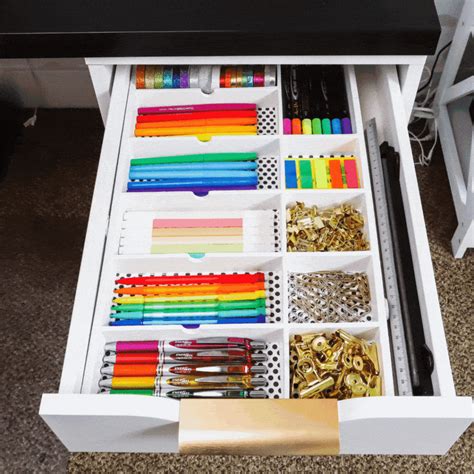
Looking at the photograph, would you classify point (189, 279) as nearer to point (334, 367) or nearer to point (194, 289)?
point (194, 289)

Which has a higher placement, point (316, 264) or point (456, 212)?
point (456, 212)

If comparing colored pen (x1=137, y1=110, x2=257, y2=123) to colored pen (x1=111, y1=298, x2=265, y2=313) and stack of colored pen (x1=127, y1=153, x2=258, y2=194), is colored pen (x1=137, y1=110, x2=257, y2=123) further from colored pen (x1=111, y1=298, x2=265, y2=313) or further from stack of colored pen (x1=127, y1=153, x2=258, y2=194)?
colored pen (x1=111, y1=298, x2=265, y2=313)

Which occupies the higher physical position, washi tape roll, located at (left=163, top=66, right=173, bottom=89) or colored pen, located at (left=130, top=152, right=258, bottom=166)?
washi tape roll, located at (left=163, top=66, right=173, bottom=89)

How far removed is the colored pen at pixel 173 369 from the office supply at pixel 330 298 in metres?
0.11

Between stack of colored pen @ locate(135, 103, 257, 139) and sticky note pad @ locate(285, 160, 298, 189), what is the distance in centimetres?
9

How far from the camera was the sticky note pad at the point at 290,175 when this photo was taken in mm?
970

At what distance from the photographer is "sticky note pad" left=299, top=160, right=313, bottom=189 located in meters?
0.98

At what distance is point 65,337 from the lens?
1268 millimetres

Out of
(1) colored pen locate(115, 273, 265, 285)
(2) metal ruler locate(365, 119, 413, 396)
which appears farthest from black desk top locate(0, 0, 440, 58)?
(1) colored pen locate(115, 273, 265, 285)

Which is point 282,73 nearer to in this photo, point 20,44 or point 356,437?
point 20,44

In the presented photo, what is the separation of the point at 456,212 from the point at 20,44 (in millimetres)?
1007

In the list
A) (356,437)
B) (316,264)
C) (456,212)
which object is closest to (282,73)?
(316,264)

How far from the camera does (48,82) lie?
1.55m

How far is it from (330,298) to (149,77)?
1.62 ft
